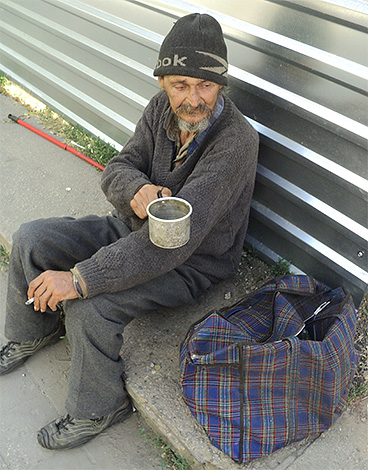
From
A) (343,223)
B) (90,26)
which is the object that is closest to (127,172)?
(343,223)

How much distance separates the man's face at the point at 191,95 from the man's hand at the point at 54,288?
97 cm

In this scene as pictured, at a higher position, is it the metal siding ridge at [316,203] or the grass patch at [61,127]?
the metal siding ridge at [316,203]

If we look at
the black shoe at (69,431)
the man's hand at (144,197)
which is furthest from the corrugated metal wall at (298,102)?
the black shoe at (69,431)

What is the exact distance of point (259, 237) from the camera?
3211 millimetres

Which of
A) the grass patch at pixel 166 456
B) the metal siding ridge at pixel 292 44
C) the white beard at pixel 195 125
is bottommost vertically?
the grass patch at pixel 166 456

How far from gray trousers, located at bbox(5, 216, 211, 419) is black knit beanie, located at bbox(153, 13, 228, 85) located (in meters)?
1.00

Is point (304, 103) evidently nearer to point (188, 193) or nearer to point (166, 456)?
point (188, 193)

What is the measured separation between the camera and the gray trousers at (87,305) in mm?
2316

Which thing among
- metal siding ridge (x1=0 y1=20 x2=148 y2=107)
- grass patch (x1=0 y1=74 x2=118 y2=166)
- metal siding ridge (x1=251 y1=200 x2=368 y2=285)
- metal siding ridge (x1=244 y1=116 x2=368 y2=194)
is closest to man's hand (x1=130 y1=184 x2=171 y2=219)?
metal siding ridge (x1=244 y1=116 x2=368 y2=194)

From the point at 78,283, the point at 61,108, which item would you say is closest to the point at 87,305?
the point at 78,283

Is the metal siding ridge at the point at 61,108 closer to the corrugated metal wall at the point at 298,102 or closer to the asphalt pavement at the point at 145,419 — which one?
the corrugated metal wall at the point at 298,102

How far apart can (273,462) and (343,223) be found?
1.26 metres

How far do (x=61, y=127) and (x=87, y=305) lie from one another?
9.97 ft

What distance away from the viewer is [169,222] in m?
1.90
